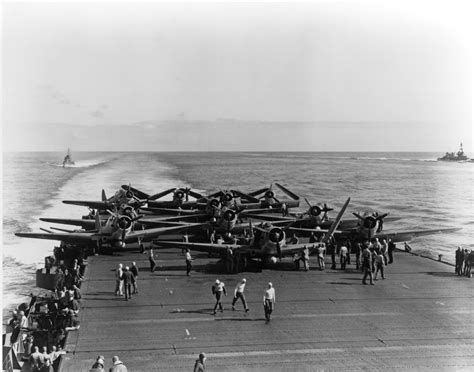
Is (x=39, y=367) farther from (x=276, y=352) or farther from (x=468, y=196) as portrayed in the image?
(x=468, y=196)

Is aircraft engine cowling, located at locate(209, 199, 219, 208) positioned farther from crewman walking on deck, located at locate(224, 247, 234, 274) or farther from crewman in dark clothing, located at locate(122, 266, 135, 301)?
crewman in dark clothing, located at locate(122, 266, 135, 301)

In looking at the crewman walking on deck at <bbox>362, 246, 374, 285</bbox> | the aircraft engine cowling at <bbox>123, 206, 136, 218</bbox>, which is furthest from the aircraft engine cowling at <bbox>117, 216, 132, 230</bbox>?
the crewman walking on deck at <bbox>362, 246, 374, 285</bbox>

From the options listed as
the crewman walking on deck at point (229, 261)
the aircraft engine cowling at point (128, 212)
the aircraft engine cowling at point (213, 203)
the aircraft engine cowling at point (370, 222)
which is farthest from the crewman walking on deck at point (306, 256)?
the aircraft engine cowling at point (128, 212)

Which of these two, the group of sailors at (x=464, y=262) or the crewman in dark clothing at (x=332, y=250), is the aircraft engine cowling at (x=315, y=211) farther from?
the group of sailors at (x=464, y=262)

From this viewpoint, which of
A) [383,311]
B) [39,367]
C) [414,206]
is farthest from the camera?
[414,206]

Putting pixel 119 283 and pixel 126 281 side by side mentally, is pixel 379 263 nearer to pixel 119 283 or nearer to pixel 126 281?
pixel 126 281

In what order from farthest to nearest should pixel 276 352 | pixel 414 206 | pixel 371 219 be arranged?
pixel 414 206 → pixel 371 219 → pixel 276 352

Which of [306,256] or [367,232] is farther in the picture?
[367,232]

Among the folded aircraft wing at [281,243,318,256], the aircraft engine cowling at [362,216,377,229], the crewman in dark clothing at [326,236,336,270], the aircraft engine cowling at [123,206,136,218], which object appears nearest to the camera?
the folded aircraft wing at [281,243,318,256]

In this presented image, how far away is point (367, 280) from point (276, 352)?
454 inches

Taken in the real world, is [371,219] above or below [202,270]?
above

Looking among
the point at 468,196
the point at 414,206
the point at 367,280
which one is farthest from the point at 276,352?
the point at 468,196

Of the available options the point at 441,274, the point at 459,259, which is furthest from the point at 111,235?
the point at 459,259

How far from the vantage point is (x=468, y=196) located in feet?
371
